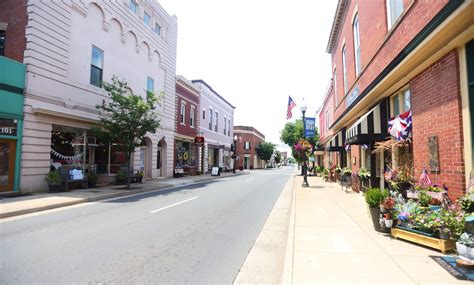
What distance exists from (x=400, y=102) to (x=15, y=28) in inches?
623

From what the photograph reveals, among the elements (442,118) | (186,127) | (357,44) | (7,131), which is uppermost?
(357,44)

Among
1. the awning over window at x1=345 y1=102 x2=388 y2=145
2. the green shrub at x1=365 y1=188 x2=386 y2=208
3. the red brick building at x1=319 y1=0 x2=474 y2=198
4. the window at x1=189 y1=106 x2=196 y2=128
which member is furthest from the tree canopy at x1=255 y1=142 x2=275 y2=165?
the green shrub at x1=365 y1=188 x2=386 y2=208

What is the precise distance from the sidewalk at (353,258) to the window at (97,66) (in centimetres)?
1430

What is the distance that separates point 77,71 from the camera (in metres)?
14.8

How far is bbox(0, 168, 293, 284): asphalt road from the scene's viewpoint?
4.13m

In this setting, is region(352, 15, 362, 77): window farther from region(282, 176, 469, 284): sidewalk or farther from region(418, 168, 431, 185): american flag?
region(282, 176, 469, 284): sidewalk

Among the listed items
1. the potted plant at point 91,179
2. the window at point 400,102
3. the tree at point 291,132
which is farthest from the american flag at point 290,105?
the tree at point 291,132

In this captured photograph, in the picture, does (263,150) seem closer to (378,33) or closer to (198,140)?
(198,140)

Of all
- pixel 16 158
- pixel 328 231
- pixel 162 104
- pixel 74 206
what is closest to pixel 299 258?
pixel 328 231

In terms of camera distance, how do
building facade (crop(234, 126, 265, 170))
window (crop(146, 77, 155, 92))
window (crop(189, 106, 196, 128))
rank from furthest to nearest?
1. building facade (crop(234, 126, 265, 170))
2. window (crop(189, 106, 196, 128))
3. window (crop(146, 77, 155, 92))

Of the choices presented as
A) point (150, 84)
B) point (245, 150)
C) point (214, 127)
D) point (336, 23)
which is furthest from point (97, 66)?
point (245, 150)

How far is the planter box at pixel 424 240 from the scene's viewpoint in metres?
4.58

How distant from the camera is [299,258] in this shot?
15.0 ft

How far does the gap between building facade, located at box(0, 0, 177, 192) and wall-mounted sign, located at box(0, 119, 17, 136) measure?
384 mm
